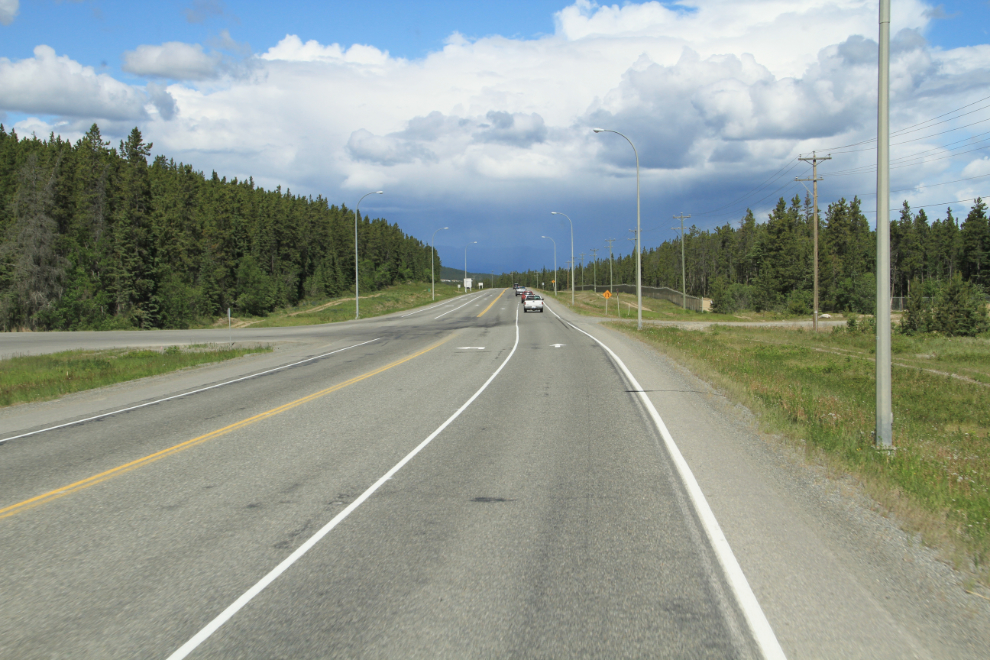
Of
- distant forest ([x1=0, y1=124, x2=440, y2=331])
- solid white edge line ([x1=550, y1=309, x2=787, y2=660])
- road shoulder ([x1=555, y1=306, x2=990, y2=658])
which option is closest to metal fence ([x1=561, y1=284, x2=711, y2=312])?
distant forest ([x1=0, y1=124, x2=440, y2=331])

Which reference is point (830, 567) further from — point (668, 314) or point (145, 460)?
point (668, 314)

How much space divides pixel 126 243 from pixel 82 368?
50.0m

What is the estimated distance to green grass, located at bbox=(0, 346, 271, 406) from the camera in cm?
1630

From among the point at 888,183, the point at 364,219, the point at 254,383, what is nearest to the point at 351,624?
the point at 888,183

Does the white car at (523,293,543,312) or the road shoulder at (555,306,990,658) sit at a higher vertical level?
the white car at (523,293,543,312)

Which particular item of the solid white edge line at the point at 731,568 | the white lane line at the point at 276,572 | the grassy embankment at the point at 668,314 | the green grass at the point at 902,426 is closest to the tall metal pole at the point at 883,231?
the green grass at the point at 902,426

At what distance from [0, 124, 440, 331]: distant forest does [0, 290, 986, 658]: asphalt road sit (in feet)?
192

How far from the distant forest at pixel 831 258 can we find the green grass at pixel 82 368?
7463 cm

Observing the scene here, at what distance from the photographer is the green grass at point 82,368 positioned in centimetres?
→ 1630

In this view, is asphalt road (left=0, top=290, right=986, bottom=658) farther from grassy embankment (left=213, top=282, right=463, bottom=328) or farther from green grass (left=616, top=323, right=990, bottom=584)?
grassy embankment (left=213, top=282, right=463, bottom=328)

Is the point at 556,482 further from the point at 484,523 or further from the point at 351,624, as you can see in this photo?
the point at 351,624

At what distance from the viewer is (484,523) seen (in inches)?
235

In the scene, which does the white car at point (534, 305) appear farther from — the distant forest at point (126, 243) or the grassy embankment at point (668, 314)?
the distant forest at point (126, 243)

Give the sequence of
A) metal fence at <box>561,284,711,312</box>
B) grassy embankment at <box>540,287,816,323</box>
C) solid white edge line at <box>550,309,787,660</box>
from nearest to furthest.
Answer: solid white edge line at <box>550,309,787,660</box> < grassy embankment at <box>540,287,816,323</box> < metal fence at <box>561,284,711,312</box>
